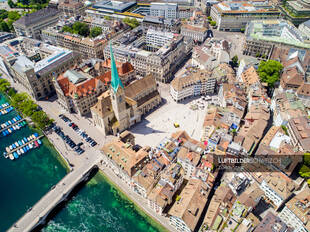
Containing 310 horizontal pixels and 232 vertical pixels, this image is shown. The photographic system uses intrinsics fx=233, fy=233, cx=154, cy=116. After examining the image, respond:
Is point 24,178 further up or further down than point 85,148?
further down

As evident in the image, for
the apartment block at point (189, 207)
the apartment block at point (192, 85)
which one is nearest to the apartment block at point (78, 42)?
the apartment block at point (192, 85)

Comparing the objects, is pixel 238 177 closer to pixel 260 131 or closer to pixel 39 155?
pixel 260 131

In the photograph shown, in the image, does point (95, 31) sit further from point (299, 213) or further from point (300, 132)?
point (299, 213)

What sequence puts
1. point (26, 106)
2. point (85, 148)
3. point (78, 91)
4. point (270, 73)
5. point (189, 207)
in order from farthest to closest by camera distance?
point (270, 73) < point (26, 106) < point (78, 91) < point (85, 148) < point (189, 207)

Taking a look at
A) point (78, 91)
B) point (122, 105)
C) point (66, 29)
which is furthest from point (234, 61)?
point (66, 29)

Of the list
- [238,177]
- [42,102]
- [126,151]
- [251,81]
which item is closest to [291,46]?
[251,81]

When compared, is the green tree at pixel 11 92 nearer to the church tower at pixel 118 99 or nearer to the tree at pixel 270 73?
the church tower at pixel 118 99

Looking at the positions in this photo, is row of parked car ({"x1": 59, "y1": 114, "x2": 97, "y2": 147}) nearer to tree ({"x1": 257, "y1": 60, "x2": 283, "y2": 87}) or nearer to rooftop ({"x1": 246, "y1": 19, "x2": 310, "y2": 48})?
tree ({"x1": 257, "y1": 60, "x2": 283, "y2": 87})
